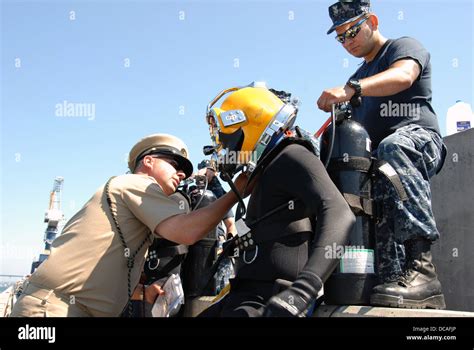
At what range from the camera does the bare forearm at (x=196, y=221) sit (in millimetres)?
2963

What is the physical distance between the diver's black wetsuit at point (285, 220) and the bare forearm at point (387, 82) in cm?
75

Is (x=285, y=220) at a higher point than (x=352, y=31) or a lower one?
lower

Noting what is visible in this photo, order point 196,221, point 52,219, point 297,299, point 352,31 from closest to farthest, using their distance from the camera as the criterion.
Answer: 1. point 297,299
2. point 196,221
3. point 352,31
4. point 52,219

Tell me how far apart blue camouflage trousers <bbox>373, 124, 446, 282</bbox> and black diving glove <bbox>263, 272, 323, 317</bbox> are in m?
1.00

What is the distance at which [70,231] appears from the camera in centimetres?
321

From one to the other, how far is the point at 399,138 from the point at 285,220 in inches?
43.6

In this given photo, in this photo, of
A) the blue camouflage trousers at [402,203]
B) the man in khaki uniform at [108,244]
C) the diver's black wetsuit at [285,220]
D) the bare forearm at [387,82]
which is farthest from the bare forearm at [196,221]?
the bare forearm at [387,82]

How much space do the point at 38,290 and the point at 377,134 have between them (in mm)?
2617

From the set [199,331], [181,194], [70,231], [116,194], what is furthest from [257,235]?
[181,194]

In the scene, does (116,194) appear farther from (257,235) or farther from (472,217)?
(472,217)

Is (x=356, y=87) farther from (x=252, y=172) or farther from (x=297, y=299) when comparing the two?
(x=297, y=299)

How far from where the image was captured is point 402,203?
3.10m
